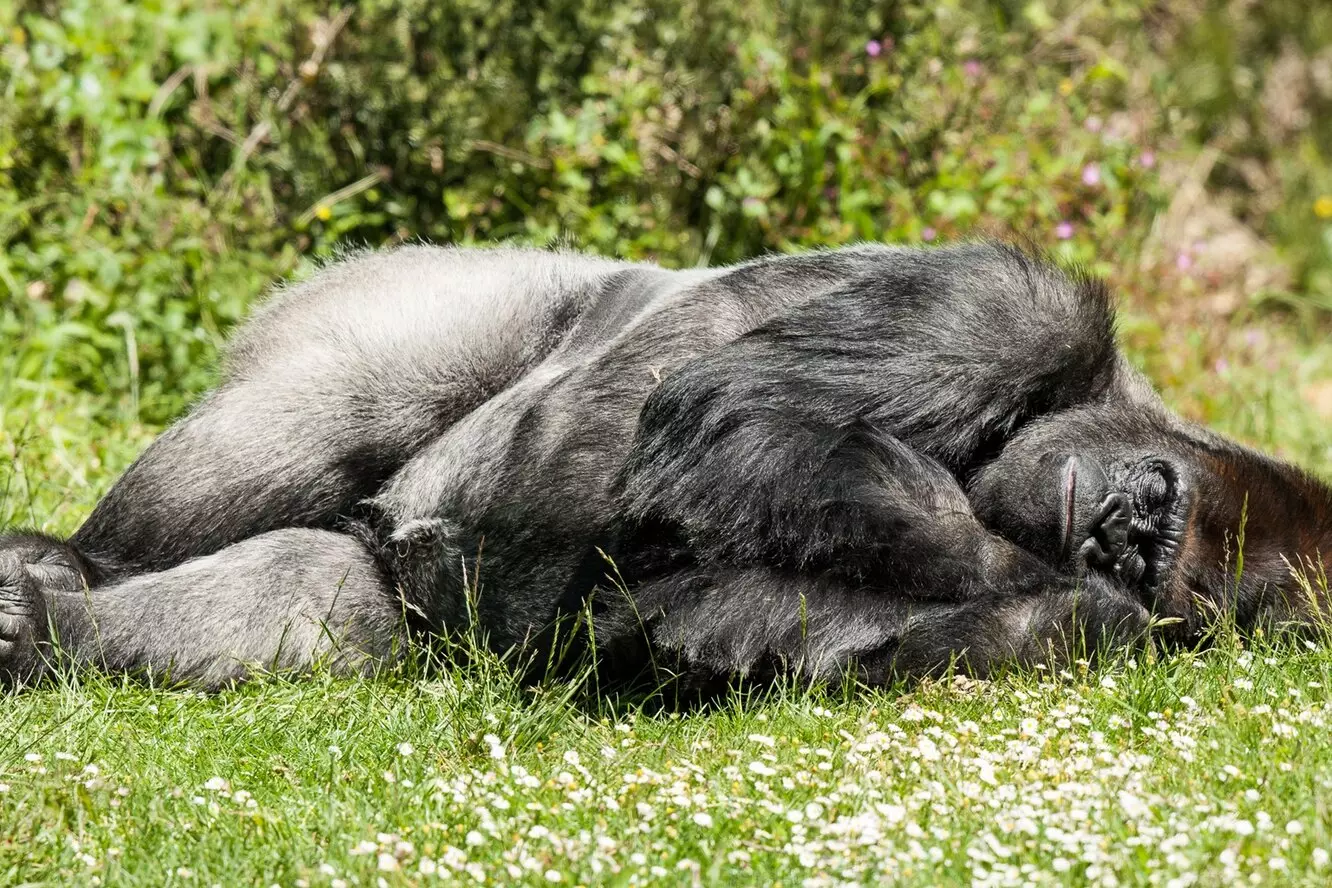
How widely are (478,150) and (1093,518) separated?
3.20 metres

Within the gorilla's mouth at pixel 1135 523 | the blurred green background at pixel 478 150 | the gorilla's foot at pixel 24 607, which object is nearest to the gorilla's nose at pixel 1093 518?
the gorilla's mouth at pixel 1135 523

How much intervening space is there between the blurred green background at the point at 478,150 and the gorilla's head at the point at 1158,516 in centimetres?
194

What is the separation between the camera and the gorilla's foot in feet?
9.72

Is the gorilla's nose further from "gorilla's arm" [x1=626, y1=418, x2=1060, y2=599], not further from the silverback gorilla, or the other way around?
"gorilla's arm" [x1=626, y1=418, x2=1060, y2=599]

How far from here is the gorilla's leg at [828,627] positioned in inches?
109

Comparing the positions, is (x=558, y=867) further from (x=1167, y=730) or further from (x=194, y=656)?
(x=194, y=656)

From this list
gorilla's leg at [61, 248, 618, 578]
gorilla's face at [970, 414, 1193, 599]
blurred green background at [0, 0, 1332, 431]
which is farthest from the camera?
blurred green background at [0, 0, 1332, 431]

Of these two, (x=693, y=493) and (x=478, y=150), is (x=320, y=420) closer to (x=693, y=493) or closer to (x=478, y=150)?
(x=693, y=493)

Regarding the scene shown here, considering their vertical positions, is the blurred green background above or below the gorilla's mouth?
above

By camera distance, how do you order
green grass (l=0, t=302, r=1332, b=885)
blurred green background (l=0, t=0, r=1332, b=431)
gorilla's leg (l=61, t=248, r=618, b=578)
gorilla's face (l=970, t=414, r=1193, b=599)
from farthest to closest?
blurred green background (l=0, t=0, r=1332, b=431) < gorilla's leg (l=61, t=248, r=618, b=578) < gorilla's face (l=970, t=414, r=1193, b=599) < green grass (l=0, t=302, r=1332, b=885)

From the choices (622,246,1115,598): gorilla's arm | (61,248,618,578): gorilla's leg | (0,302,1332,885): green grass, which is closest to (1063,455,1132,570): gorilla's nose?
(622,246,1115,598): gorilla's arm

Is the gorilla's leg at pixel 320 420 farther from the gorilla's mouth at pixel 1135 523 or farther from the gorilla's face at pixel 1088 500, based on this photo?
the gorilla's mouth at pixel 1135 523

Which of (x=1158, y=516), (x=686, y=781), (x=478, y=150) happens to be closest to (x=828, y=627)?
(x=686, y=781)

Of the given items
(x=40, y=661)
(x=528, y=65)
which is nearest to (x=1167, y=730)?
(x=40, y=661)
